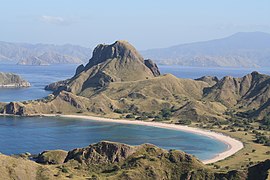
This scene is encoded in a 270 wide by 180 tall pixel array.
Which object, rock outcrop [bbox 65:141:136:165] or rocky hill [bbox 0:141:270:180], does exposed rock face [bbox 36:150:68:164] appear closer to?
rocky hill [bbox 0:141:270:180]

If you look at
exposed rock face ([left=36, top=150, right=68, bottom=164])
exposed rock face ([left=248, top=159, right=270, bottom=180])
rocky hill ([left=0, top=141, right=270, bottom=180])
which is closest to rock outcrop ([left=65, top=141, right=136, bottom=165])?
rocky hill ([left=0, top=141, right=270, bottom=180])

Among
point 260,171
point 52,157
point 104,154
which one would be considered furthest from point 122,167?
point 52,157

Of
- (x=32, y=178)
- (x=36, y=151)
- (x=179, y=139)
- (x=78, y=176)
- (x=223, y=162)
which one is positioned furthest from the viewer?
(x=179, y=139)

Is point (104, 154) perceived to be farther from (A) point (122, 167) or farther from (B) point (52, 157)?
(B) point (52, 157)

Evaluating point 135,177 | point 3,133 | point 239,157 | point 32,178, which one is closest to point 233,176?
point 135,177

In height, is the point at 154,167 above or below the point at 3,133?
above

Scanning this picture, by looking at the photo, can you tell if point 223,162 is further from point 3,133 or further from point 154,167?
point 3,133

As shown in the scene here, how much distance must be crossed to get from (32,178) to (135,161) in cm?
2170

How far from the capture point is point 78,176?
325 ft

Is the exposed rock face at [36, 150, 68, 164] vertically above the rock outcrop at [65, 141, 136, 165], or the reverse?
the rock outcrop at [65, 141, 136, 165]

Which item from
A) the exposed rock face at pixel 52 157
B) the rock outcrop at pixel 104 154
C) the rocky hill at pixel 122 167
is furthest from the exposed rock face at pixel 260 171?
the exposed rock face at pixel 52 157

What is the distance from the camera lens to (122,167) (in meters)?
105

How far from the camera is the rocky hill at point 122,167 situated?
93812mm

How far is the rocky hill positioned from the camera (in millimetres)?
93812
